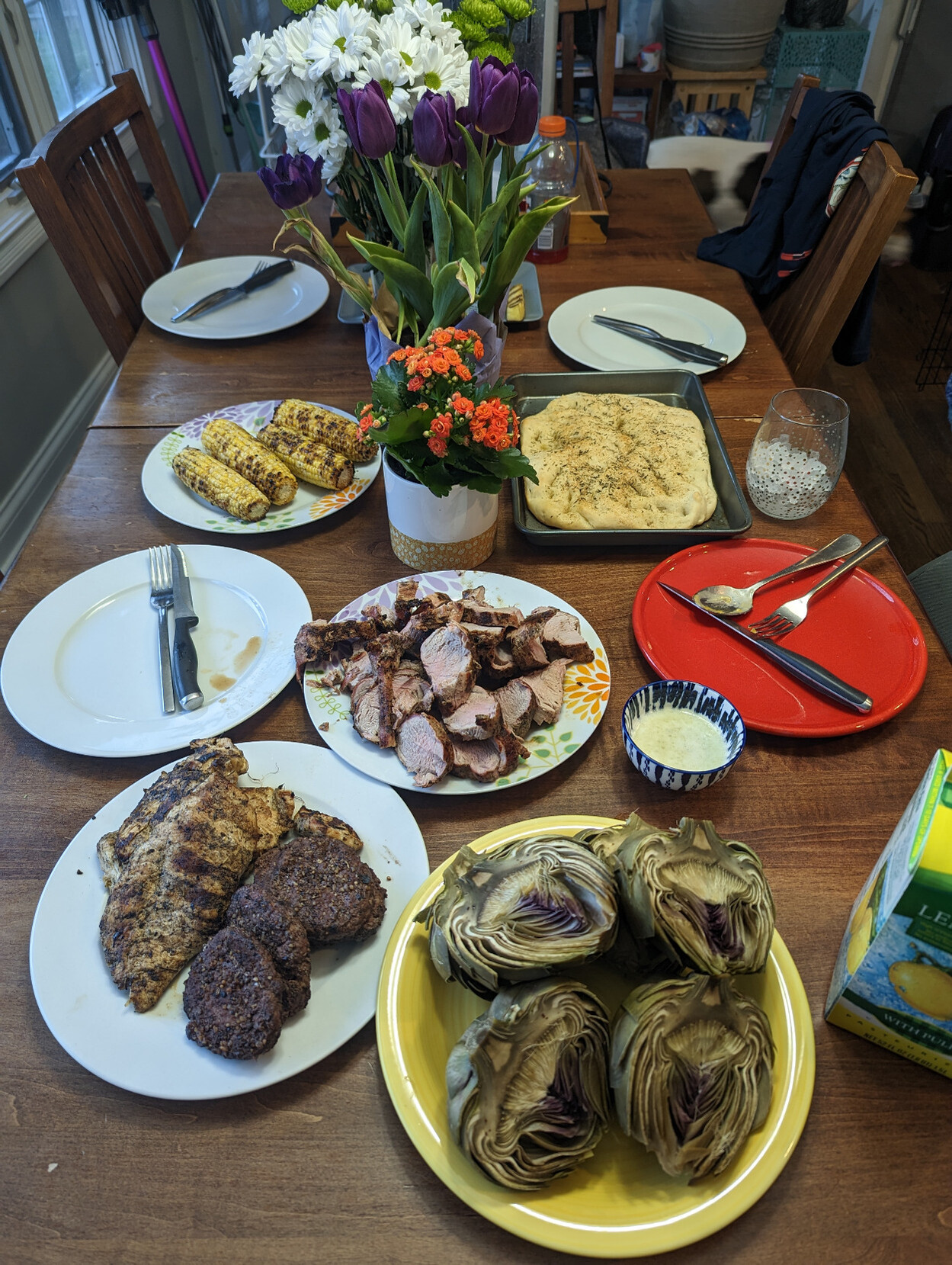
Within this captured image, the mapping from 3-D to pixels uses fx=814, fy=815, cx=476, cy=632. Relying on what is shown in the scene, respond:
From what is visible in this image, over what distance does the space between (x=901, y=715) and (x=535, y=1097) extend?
76cm

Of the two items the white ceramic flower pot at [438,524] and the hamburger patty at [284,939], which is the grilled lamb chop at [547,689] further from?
the hamburger patty at [284,939]

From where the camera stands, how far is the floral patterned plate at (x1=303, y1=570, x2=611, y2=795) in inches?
39.9

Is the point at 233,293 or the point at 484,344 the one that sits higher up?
the point at 484,344

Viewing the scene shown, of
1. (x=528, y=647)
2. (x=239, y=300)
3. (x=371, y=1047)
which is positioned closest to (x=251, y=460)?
(x=528, y=647)

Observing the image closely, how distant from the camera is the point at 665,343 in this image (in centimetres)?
181

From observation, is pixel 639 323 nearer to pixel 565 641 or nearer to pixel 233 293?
pixel 233 293

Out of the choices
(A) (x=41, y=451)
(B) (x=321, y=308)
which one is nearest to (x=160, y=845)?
(B) (x=321, y=308)

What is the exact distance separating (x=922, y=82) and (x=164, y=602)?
201 inches

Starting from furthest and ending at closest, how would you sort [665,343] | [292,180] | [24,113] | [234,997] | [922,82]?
[922,82], [24,113], [665,343], [292,180], [234,997]

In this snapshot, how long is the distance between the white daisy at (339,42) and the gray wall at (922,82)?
172 inches

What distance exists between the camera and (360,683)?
1.09m

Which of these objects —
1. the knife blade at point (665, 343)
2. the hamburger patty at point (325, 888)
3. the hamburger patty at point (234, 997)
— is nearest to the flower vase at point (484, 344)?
the knife blade at point (665, 343)

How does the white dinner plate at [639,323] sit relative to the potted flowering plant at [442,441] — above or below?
below

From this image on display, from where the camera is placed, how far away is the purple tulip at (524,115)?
1.22m
